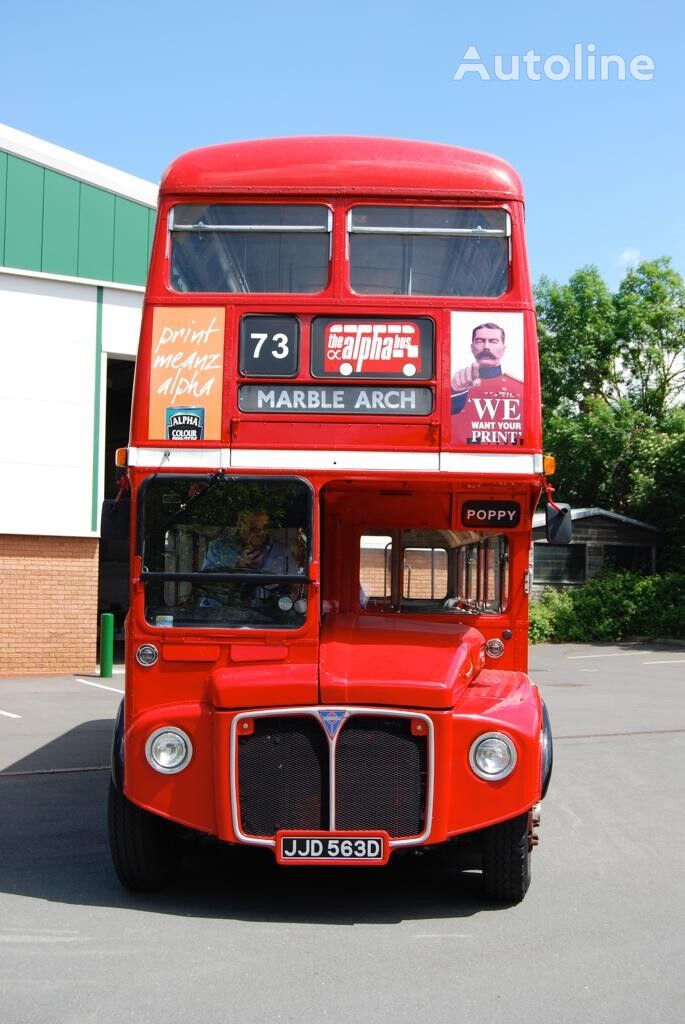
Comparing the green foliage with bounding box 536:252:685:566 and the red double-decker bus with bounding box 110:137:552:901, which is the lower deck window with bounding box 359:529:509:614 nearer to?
the red double-decker bus with bounding box 110:137:552:901

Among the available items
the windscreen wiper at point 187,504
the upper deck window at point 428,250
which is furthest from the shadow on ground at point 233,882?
the upper deck window at point 428,250

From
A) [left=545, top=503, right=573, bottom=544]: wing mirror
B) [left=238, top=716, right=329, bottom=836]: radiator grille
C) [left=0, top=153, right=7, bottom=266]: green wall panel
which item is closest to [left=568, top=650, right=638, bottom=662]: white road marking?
[left=0, top=153, right=7, bottom=266]: green wall panel

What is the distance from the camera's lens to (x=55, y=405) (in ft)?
63.8

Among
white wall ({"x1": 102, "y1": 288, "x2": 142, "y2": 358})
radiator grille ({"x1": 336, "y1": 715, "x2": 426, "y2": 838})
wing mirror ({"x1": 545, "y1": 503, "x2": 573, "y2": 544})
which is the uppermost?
white wall ({"x1": 102, "y1": 288, "x2": 142, "y2": 358})

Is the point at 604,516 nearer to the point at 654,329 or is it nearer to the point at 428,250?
the point at 654,329

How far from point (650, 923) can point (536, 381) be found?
298 centimetres

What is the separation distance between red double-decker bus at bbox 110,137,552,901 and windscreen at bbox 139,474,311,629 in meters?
0.01

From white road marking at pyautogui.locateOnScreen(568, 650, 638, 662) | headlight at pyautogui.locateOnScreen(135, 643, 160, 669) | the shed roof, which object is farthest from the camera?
the shed roof

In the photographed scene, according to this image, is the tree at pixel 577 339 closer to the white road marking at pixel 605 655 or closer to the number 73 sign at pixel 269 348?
the white road marking at pixel 605 655

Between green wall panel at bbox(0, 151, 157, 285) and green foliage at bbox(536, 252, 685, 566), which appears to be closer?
green wall panel at bbox(0, 151, 157, 285)

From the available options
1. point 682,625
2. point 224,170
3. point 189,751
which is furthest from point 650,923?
point 682,625

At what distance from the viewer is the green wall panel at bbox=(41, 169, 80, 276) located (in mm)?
19453

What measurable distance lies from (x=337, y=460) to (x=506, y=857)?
2.33 m

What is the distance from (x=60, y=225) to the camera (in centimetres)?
1958
